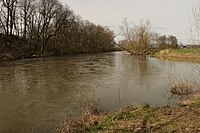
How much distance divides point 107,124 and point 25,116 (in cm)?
275

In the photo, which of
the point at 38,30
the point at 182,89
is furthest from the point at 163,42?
the point at 182,89

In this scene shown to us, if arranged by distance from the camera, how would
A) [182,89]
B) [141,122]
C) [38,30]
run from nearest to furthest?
1. [141,122]
2. [182,89]
3. [38,30]

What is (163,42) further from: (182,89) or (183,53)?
(182,89)

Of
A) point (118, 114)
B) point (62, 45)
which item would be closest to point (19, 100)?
point (118, 114)

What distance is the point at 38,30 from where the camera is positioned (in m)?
44.5

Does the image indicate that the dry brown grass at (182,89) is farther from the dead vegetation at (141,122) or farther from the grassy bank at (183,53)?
the grassy bank at (183,53)

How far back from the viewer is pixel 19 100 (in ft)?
30.3

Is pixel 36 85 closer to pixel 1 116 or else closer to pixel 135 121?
pixel 1 116

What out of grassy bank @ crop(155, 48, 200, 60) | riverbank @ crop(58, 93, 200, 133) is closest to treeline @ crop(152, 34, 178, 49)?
grassy bank @ crop(155, 48, 200, 60)

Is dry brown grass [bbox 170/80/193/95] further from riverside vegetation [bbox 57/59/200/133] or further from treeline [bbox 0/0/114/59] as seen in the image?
treeline [bbox 0/0/114/59]

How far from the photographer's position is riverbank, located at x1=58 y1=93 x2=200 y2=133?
15.7 ft

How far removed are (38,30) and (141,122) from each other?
4137 centimetres

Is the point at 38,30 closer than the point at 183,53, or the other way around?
the point at 183,53

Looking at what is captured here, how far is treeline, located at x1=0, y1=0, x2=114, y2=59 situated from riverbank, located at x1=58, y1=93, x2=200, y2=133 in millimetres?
28555
